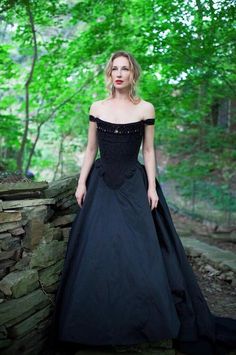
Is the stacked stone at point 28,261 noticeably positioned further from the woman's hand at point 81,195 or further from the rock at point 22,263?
the woman's hand at point 81,195

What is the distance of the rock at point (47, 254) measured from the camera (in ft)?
8.02

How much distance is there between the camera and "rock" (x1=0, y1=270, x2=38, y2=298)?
2195mm

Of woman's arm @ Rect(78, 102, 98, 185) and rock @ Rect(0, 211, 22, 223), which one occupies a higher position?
woman's arm @ Rect(78, 102, 98, 185)

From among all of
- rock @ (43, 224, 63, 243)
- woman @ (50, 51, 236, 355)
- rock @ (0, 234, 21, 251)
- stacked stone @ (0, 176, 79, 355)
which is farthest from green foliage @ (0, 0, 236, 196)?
rock @ (0, 234, 21, 251)

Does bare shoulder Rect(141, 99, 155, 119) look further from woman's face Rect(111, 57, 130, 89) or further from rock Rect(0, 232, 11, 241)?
rock Rect(0, 232, 11, 241)

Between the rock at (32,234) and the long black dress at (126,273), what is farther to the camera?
the rock at (32,234)

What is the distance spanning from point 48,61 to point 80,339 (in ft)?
17.0

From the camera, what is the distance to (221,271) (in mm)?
4270

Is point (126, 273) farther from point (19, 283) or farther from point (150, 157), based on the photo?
point (150, 157)

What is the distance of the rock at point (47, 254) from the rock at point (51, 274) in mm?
36

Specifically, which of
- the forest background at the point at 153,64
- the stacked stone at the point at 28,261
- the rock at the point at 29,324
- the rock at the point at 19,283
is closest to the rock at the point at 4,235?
the stacked stone at the point at 28,261

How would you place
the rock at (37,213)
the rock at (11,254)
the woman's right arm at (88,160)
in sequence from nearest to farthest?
the rock at (11,254) → the rock at (37,213) → the woman's right arm at (88,160)

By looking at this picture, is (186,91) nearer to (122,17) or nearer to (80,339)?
(122,17)

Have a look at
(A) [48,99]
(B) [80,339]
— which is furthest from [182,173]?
(B) [80,339]
